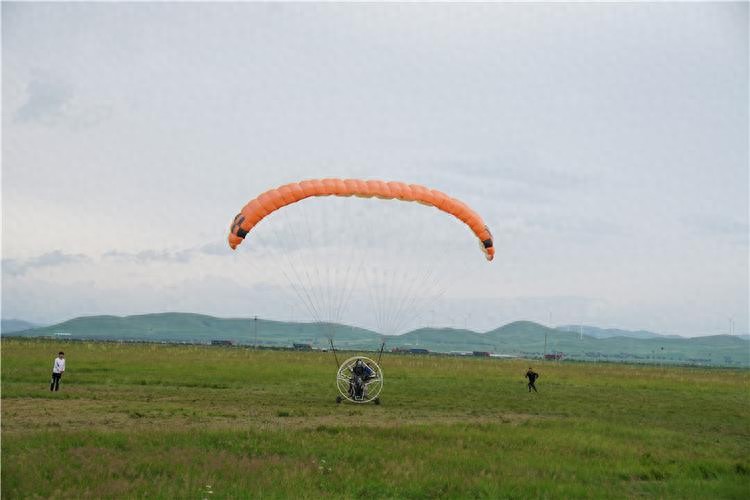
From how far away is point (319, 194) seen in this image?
2412 centimetres

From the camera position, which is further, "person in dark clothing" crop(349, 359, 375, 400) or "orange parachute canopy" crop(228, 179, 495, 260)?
"person in dark clothing" crop(349, 359, 375, 400)

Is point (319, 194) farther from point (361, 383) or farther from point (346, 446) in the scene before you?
point (346, 446)

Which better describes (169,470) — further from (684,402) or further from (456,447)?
(684,402)

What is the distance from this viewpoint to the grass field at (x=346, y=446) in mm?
12242

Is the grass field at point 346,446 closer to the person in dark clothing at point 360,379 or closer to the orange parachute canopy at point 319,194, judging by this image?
the person in dark clothing at point 360,379

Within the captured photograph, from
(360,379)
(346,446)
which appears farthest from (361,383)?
(346,446)

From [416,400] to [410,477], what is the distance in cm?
1713

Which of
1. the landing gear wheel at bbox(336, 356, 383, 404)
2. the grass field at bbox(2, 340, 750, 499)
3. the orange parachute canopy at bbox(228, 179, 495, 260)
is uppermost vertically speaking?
Result: the orange parachute canopy at bbox(228, 179, 495, 260)

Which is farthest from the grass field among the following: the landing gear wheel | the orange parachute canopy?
the orange parachute canopy

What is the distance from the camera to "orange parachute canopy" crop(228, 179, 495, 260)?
24.0 meters

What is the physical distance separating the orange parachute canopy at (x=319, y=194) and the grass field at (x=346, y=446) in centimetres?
671

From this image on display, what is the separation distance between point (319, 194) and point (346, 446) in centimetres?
1078

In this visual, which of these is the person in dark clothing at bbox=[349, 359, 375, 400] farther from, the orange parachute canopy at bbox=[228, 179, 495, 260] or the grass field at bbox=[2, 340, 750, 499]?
the orange parachute canopy at bbox=[228, 179, 495, 260]

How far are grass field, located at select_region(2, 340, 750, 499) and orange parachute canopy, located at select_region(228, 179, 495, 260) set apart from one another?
6.71m
